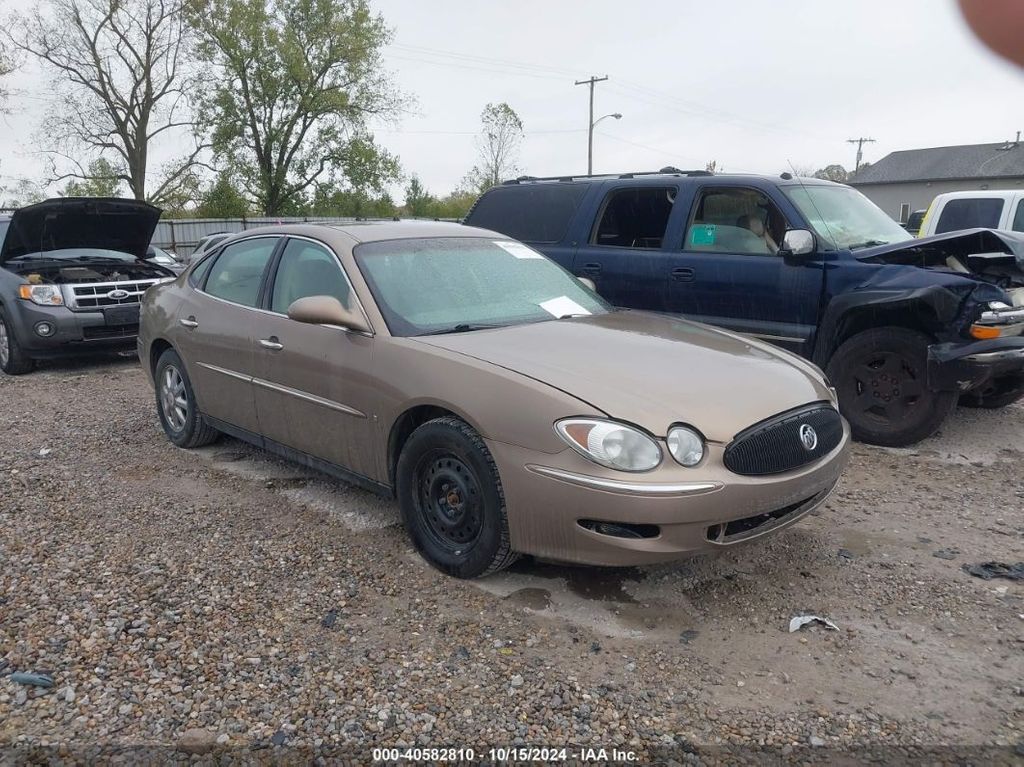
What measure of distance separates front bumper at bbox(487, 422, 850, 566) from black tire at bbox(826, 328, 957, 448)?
2.58 m

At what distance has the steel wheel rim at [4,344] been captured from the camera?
861cm

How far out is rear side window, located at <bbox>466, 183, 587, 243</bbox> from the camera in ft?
23.2

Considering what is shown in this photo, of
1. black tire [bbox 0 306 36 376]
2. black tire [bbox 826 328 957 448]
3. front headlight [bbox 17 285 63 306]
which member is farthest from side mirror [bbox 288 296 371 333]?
black tire [bbox 0 306 36 376]

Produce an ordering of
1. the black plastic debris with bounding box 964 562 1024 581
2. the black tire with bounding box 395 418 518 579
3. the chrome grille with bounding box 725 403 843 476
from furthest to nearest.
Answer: the black plastic debris with bounding box 964 562 1024 581, the black tire with bounding box 395 418 518 579, the chrome grille with bounding box 725 403 843 476

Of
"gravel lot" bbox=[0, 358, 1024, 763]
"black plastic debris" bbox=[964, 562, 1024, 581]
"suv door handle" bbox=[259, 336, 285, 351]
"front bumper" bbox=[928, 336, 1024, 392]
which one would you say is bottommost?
"black plastic debris" bbox=[964, 562, 1024, 581]

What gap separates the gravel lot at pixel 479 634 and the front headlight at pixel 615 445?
697 millimetres

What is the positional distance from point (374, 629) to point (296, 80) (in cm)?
3887

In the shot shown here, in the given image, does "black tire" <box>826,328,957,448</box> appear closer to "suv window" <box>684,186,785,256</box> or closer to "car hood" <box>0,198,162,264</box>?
"suv window" <box>684,186,785,256</box>

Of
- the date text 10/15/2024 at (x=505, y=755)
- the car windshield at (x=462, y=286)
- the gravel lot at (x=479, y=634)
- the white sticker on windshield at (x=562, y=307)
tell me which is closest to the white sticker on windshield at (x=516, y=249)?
the car windshield at (x=462, y=286)

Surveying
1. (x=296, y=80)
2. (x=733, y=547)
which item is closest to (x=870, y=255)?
(x=733, y=547)

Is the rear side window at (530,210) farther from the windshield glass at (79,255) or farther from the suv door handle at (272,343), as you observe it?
the windshield glass at (79,255)

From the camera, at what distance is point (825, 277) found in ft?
18.6

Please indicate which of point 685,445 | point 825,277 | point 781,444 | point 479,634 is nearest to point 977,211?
point 825,277

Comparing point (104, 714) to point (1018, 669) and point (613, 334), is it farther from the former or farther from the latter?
point (1018, 669)
